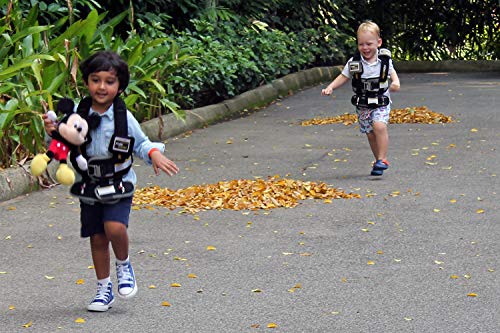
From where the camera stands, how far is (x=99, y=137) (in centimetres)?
513

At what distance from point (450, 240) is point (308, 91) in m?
11.2

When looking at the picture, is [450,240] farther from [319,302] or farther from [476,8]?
[476,8]

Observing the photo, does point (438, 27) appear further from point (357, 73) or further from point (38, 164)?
point (38, 164)

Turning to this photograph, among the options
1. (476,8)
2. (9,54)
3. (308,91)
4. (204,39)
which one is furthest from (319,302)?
(476,8)

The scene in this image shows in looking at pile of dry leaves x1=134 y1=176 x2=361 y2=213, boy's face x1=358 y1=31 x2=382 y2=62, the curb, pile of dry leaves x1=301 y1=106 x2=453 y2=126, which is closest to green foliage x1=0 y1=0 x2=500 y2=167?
the curb

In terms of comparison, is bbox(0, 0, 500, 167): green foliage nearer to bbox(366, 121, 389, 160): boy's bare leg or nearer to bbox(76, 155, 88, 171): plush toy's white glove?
bbox(366, 121, 389, 160): boy's bare leg

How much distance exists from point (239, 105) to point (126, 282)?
9.74 m

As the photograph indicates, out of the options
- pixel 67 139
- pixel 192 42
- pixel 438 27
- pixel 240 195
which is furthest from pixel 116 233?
pixel 438 27

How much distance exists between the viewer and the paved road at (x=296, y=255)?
5.09 metres

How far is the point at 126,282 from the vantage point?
530 cm

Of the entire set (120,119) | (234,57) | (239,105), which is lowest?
(239,105)

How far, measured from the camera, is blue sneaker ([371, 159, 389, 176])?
364 inches

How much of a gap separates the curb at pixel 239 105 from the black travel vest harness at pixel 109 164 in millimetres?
3248

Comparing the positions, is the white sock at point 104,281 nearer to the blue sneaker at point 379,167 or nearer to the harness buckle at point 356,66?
the blue sneaker at point 379,167
